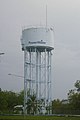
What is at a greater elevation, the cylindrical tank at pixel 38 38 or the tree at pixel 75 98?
the cylindrical tank at pixel 38 38

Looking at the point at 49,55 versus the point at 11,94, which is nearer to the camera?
the point at 49,55

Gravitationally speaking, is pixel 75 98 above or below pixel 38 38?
below

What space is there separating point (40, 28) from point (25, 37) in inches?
154

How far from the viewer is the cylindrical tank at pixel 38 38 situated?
79125 mm

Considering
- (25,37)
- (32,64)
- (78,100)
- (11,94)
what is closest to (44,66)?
(32,64)

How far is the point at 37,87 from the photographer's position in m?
78.2

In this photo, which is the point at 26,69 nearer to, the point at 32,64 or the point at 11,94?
the point at 32,64

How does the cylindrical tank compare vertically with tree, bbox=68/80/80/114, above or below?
above

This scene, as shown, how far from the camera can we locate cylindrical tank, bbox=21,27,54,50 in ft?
260

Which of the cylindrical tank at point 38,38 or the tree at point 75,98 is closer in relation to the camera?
the cylindrical tank at point 38,38

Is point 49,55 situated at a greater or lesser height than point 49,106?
greater

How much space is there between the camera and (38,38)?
260 feet

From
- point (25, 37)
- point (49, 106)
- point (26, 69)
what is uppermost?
point (25, 37)

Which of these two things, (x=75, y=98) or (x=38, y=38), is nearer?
(x=38, y=38)
